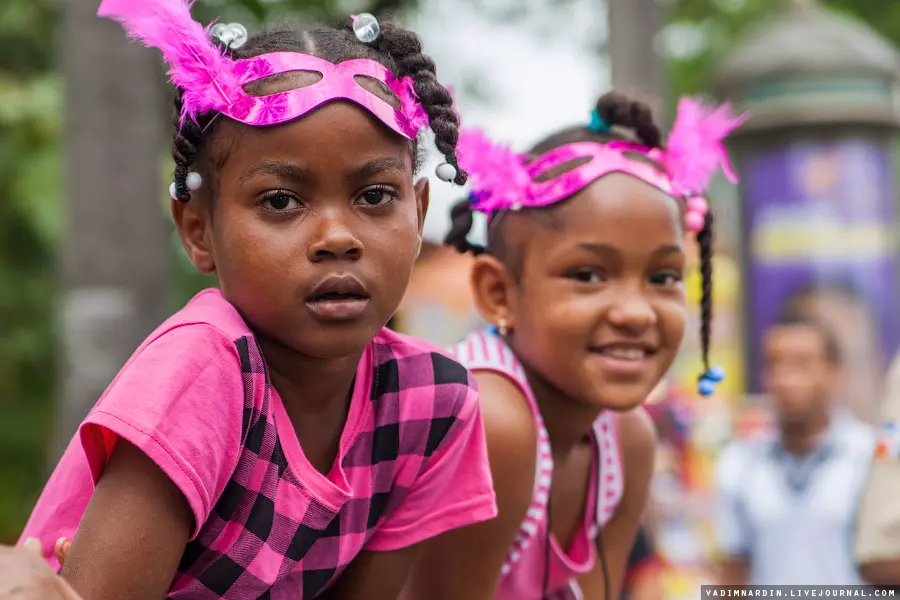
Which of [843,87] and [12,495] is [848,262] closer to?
[843,87]

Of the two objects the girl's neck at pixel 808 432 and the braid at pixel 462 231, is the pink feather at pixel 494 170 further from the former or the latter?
the girl's neck at pixel 808 432

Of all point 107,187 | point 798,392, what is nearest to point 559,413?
point 798,392

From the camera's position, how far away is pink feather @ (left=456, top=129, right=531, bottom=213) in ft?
9.26

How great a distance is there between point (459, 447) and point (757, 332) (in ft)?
22.1

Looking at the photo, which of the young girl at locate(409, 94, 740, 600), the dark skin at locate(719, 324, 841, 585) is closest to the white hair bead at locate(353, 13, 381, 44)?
the young girl at locate(409, 94, 740, 600)

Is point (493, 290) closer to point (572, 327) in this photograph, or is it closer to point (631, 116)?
point (572, 327)

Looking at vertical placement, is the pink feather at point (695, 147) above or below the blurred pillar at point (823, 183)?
below

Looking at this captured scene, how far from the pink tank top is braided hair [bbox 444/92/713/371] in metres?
0.25

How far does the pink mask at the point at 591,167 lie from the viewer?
2742mm

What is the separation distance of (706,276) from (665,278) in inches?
14.2

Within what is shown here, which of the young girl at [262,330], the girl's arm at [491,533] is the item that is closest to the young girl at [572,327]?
the girl's arm at [491,533]

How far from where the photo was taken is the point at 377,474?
87.8 inches

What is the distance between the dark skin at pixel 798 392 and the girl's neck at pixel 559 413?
2.39 m

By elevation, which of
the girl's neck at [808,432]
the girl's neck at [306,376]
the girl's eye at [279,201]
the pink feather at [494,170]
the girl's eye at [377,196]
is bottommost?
the girl's neck at [306,376]
